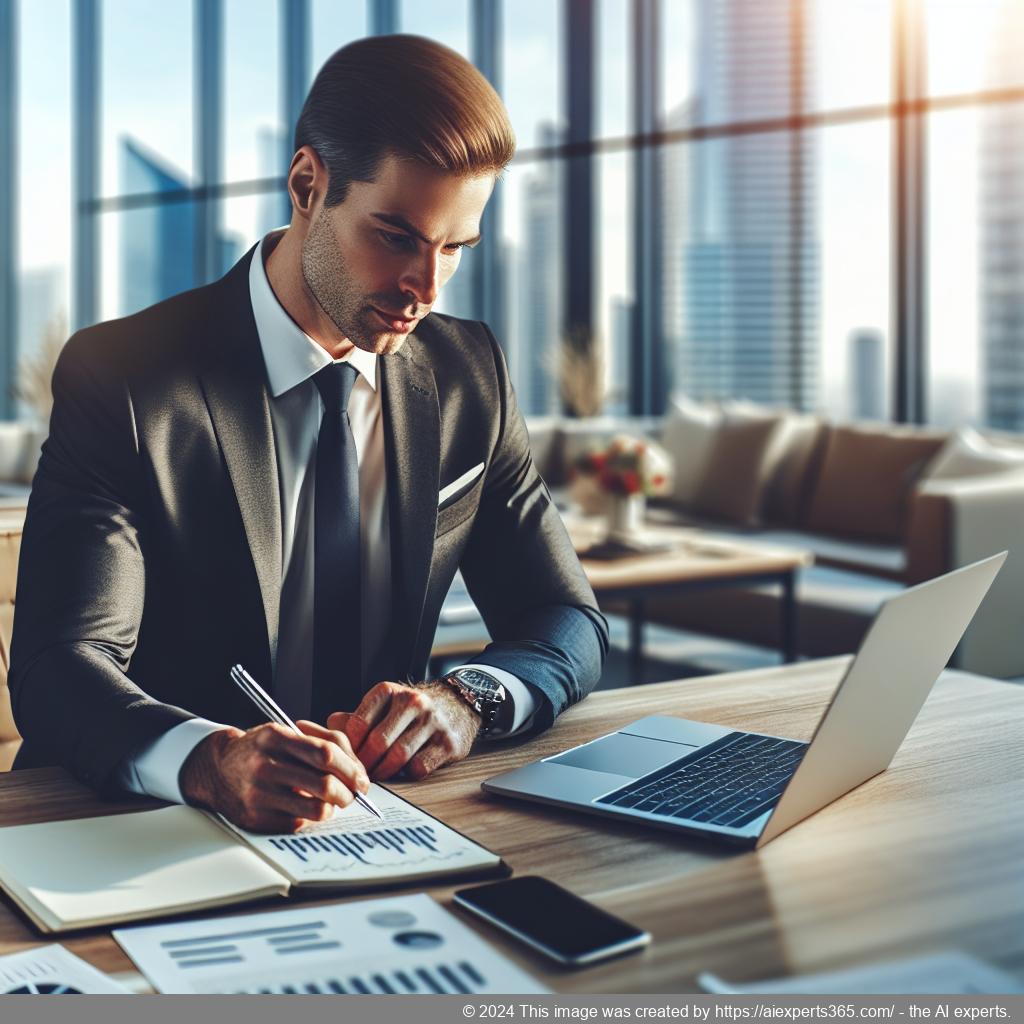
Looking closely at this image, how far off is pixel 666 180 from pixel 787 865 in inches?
279

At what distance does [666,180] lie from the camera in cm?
763

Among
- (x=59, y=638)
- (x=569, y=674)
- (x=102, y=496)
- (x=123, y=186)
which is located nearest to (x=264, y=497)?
(x=102, y=496)

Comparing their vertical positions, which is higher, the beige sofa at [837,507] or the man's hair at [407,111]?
the man's hair at [407,111]

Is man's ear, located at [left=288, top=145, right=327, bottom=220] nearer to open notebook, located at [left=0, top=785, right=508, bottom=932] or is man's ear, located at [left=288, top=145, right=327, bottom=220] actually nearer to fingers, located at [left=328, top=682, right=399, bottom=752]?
fingers, located at [left=328, top=682, right=399, bottom=752]

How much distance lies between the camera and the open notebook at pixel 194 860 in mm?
858

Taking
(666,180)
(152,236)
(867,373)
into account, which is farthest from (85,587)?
(152,236)

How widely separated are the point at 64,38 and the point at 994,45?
6587mm

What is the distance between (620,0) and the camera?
7.70 metres

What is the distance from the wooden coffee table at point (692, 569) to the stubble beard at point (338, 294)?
85.6 inches

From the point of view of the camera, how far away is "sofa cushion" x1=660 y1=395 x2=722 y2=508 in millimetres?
6117

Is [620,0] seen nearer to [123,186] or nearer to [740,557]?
[123,186]

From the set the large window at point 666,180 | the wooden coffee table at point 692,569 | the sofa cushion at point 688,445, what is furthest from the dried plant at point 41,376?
the wooden coffee table at point 692,569

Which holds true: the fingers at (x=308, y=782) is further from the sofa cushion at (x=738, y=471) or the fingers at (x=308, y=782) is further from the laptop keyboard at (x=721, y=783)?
the sofa cushion at (x=738, y=471)

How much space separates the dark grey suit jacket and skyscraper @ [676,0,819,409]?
5.54 metres
